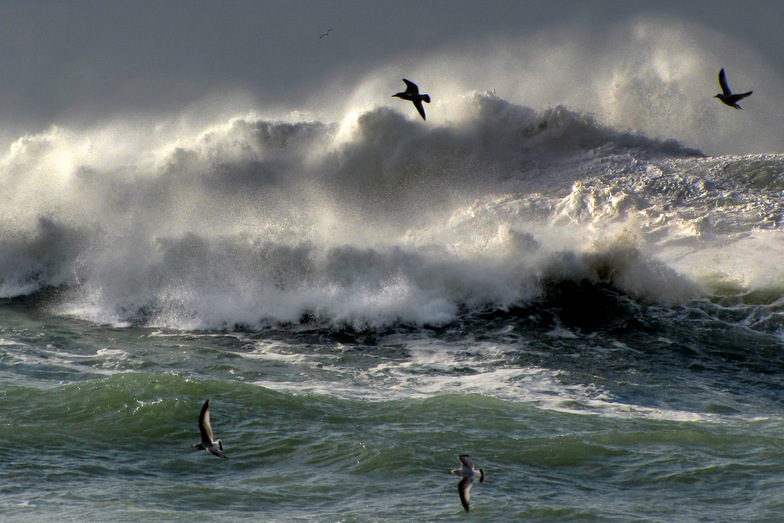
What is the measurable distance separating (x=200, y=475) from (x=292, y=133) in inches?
739

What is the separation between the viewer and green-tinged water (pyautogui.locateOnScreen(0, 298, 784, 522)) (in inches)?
332

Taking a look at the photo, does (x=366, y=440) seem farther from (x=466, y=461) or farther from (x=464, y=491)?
(x=464, y=491)

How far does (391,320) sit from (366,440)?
22.6 ft

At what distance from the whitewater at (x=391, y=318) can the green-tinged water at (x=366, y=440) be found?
0.05 metres

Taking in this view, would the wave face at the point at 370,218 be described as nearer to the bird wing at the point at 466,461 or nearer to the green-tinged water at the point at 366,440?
the green-tinged water at the point at 366,440

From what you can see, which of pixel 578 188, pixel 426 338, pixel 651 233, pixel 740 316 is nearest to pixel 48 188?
pixel 426 338

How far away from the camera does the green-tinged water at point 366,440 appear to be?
845 centimetres

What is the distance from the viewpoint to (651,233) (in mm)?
20141

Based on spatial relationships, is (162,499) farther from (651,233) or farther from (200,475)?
(651,233)

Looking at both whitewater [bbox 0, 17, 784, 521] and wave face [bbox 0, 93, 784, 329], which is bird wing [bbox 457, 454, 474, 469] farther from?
wave face [bbox 0, 93, 784, 329]

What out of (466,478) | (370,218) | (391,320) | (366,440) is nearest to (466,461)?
(466,478)

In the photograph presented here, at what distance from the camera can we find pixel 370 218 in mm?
23766

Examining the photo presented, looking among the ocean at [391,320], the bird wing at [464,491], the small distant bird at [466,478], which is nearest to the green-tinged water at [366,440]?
the ocean at [391,320]

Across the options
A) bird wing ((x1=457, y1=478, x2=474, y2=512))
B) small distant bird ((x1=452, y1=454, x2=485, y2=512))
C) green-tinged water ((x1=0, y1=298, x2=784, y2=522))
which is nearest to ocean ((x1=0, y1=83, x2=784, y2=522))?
green-tinged water ((x1=0, y1=298, x2=784, y2=522))
